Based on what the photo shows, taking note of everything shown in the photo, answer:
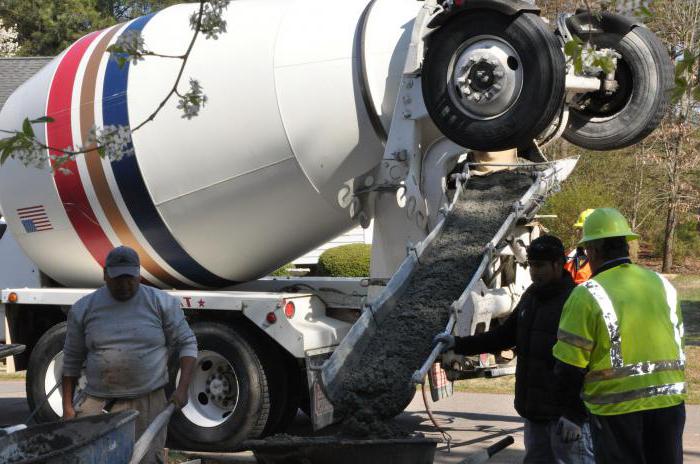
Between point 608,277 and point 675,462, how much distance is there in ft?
2.74

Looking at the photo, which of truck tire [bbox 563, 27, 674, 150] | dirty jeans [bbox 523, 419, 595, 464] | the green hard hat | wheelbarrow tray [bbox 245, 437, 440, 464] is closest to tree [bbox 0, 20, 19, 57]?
truck tire [bbox 563, 27, 674, 150]

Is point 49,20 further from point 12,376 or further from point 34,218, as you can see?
point 34,218

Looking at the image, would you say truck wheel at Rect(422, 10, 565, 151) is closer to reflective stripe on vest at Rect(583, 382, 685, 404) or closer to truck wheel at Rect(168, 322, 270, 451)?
truck wheel at Rect(168, 322, 270, 451)

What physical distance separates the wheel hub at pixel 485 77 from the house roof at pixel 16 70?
62.5ft

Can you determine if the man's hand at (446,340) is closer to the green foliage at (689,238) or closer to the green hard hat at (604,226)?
the green hard hat at (604,226)

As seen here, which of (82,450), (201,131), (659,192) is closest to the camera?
(82,450)

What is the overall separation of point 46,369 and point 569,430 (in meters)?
5.56

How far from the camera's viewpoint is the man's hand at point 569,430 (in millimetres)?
4711

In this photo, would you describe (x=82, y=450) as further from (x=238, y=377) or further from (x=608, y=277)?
(x=238, y=377)

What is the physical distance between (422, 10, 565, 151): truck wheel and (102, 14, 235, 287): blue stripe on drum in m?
2.49

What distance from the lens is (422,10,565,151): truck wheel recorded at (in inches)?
263

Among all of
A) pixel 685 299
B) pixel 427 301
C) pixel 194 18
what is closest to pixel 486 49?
pixel 427 301

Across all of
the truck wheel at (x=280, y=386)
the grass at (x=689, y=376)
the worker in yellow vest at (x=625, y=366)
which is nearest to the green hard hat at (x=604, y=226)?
the worker in yellow vest at (x=625, y=366)

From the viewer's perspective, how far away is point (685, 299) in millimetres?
18719
